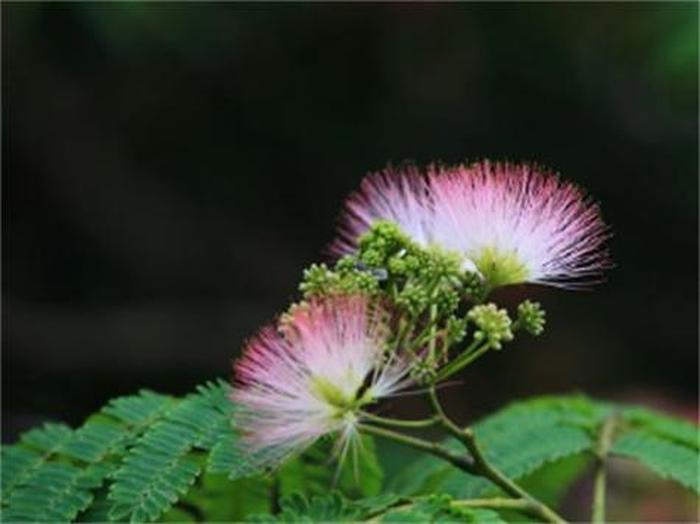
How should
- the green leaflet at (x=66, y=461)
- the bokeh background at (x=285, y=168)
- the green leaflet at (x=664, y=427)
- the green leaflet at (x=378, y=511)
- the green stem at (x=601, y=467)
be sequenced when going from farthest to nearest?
the bokeh background at (x=285, y=168) < the green leaflet at (x=664, y=427) < the green stem at (x=601, y=467) < the green leaflet at (x=66, y=461) < the green leaflet at (x=378, y=511)

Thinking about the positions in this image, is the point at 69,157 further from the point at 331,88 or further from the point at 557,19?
the point at 557,19

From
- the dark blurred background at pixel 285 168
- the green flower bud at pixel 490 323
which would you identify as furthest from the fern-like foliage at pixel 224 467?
the dark blurred background at pixel 285 168

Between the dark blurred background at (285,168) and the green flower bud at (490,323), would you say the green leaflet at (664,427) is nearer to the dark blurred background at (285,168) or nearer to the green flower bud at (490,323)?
A: the green flower bud at (490,323)

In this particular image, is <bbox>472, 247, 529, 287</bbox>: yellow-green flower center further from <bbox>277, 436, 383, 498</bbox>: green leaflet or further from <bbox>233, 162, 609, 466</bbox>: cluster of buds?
<bbox>277, 436, 383, 498</bbox>: green leaflet

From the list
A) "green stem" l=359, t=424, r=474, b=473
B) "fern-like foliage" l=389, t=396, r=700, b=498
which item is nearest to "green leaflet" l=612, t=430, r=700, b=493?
"fern-like foliage" l=389, t=396, r=700, b=498

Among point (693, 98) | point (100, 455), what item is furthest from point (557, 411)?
point (693, 98)

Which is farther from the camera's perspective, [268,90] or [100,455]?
[268,90]

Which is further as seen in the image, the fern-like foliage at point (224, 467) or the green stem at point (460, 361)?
the fern-like foliage at point (224, 467)
